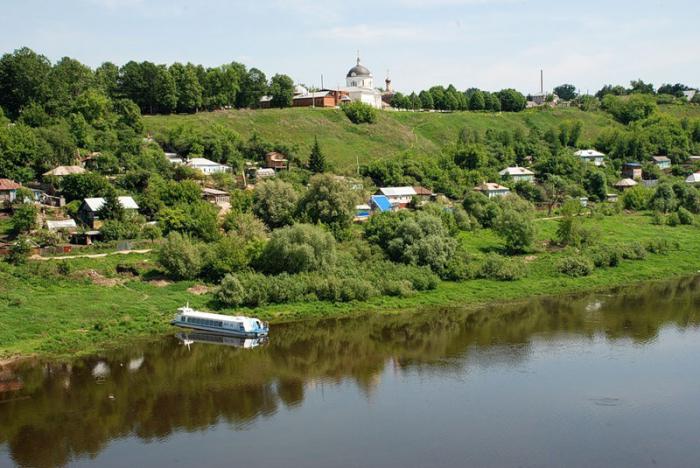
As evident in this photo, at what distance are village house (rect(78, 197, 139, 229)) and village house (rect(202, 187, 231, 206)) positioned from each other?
16.4 feet

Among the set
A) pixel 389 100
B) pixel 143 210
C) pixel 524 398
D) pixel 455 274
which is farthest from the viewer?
pixel 389 100

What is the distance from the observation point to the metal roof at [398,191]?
160 feet

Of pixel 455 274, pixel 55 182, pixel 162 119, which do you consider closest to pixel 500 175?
pixel 455 274

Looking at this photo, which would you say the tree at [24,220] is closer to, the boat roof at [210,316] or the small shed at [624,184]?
the boat roof at [210,316]

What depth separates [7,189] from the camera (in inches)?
1563

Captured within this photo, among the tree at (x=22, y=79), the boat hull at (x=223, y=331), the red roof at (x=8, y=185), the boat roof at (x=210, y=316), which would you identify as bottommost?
the boat hull at (x=223, y=331)

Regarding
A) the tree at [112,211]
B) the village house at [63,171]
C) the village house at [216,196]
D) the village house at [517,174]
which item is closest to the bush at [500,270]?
the village house at [216,196]

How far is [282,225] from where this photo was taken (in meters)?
41.2

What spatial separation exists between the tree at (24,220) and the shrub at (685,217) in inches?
1636

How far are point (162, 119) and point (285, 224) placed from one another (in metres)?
24.6

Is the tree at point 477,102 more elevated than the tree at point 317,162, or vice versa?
the tree at point 477,102

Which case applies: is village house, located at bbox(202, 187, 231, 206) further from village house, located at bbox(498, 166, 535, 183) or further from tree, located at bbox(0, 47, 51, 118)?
village house, located at bbox(498, 166, 535, 183)

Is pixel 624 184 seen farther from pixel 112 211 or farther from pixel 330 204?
pixel 112 211

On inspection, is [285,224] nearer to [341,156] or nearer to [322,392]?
[322,392]
